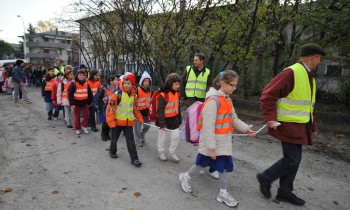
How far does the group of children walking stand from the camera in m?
3.55

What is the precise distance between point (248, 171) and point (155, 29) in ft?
28.6

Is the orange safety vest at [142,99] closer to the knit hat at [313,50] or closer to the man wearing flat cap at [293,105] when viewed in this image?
the man wearing flat cap at [293,105]

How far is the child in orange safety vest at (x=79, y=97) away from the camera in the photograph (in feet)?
23.6

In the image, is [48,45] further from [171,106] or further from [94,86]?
[171,106]

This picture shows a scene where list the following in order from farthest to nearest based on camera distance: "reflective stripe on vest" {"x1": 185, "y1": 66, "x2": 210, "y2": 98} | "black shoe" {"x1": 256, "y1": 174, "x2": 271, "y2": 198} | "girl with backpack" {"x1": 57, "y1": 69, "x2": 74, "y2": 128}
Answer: "girl with backpack" {"x1": 57, "y1": 69, "x2": 74, "y2": 128}
"reflective stripe on vest" {"x1": 185, "y1": 66, "x2": 210, "y2": 98}
"black shoe" {"x1": 256, "y1": 174, "x2": 271, "y2": 198}

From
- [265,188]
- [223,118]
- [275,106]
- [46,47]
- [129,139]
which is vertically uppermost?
[46,47]

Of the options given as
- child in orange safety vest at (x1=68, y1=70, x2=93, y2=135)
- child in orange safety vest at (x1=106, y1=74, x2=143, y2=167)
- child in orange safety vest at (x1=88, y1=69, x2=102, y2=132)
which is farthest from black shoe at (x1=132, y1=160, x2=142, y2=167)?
child in orange safety vest at (x1=88, y1=69, x2=102, y2=132)

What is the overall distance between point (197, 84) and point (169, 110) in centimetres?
164

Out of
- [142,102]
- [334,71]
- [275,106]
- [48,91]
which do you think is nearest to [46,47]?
[48,91]

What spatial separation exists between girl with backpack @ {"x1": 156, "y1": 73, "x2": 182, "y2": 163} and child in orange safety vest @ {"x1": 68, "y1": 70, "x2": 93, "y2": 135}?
3018 mm

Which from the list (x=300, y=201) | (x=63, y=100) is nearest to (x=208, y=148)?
(x=300, y=201)

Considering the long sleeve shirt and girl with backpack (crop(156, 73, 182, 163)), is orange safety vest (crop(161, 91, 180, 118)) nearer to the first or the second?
girl with backpack (crop(156, 73, 182, 163))

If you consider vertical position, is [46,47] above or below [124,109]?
above

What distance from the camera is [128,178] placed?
4504 millimetres
